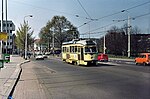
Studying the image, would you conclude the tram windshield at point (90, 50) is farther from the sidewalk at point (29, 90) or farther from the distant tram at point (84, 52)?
the sidewalk at point (29, 90)

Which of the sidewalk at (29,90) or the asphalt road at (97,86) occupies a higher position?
the asphalt road at (97,86)

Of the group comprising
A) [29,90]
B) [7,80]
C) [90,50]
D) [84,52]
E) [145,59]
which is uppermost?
[90,50]

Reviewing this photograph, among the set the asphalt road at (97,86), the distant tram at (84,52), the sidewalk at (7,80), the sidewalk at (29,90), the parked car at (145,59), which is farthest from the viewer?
the parked car at (145,59)

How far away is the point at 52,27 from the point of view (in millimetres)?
109500

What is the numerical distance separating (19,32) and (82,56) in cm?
5124

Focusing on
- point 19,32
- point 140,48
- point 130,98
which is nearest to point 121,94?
point 130,98

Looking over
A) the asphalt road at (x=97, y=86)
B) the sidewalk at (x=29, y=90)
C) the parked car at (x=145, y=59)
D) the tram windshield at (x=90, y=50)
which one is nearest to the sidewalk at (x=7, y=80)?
the sidewalk at (x=29, y=90)

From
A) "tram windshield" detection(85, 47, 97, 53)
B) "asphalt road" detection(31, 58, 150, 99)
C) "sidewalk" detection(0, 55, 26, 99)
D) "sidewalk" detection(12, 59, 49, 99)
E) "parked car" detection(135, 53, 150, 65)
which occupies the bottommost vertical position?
"sidewalk" detection(12, 59, 49, 99)

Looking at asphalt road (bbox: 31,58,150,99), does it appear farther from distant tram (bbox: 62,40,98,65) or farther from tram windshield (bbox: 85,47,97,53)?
tram windshield (bbox: 85,47,97,53)

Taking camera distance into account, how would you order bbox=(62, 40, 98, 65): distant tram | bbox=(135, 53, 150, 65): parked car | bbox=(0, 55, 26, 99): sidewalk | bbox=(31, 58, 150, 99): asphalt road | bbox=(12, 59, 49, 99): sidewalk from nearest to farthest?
bbox=(31, 58, 150, 99): asphalt road
bbox=(12, 59, 49, 99): sidewalk
bbox=(0, 55, 26, 99): sidewalk
bbox=(62, 40, 98, 65): distant tram
bbox=(135, 53, 150, 65): parked car

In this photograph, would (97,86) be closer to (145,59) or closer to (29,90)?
(29,90)

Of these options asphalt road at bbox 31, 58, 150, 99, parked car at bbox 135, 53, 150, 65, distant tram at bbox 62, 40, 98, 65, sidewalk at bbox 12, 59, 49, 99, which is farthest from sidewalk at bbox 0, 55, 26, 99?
parked car at bbox 135, 53, 150, 65

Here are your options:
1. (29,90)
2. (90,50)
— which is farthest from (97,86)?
(90,50)

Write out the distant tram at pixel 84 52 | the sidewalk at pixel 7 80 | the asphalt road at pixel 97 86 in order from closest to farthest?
1. the asphalt road at pixel 97 86
2. the sidewalk at pixel 7 80
3. the distant tram at pixel 84 52
